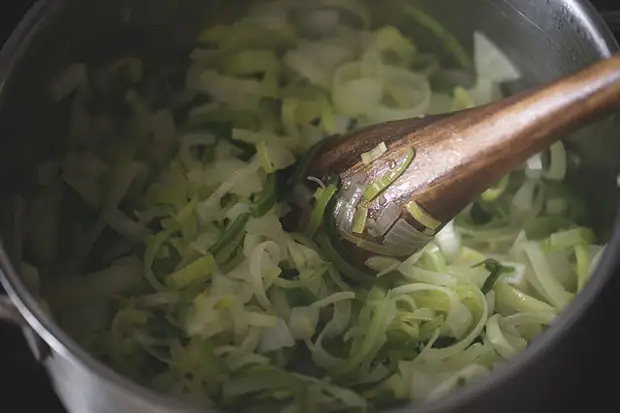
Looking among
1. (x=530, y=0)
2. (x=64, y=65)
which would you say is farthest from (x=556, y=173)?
(x=64, y=65)

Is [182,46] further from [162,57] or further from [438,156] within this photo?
[438,156]

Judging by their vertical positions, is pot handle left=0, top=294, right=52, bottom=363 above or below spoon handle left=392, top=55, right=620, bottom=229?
below

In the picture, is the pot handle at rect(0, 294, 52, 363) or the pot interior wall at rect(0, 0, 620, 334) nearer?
the pot handle at rect(0, 294, 52, 363)

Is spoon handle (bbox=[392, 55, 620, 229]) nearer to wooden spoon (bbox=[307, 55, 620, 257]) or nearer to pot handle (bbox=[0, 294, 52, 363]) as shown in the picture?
wooden spoon (bbox=[307, 55, 620, 257])

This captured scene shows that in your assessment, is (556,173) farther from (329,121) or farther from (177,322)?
(177,322)

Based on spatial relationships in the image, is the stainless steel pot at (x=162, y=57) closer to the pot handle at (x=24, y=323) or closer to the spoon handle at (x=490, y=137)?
the pot handle at (x=24, y=323)

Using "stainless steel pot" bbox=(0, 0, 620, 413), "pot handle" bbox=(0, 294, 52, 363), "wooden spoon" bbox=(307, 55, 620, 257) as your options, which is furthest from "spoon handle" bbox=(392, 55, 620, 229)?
"pot handle" bbox=(0, 294, 52, 363)

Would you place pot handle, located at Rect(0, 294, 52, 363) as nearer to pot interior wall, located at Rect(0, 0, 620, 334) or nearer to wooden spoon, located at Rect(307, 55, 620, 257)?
pot interior wall, located at Rect(0, 0, 620, 334)
